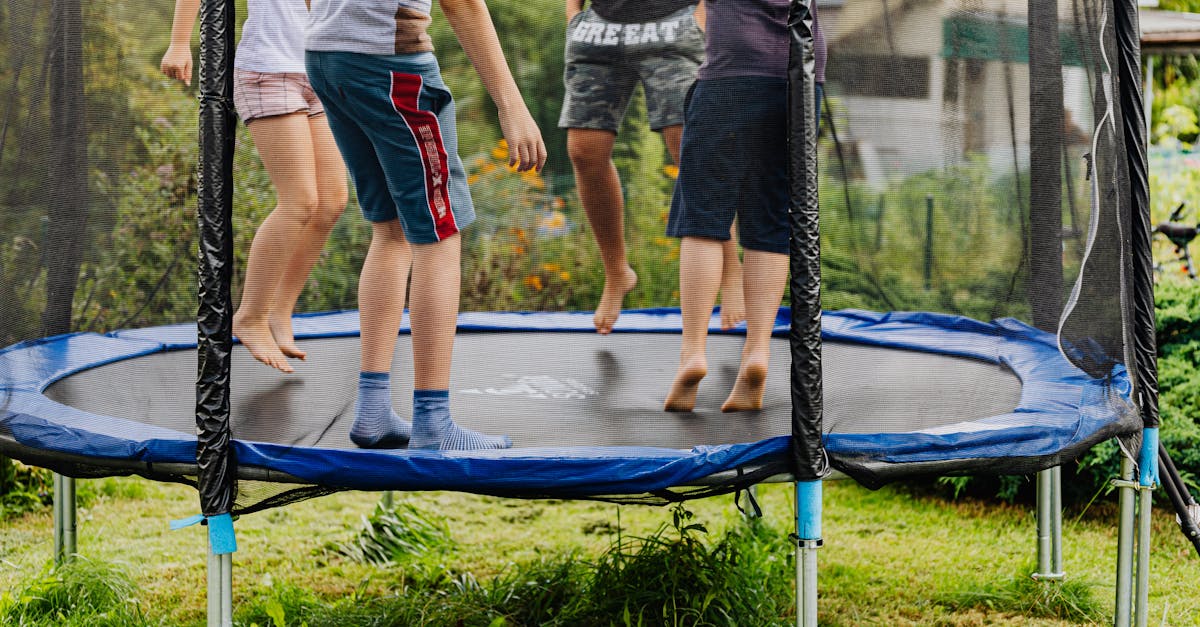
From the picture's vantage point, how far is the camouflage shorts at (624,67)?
2.22 metres

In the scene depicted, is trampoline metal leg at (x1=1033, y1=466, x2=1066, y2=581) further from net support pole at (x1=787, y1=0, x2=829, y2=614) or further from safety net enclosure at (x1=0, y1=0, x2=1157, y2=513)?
net support pole at (x1=787, y1=0, x2=829, y2=614)

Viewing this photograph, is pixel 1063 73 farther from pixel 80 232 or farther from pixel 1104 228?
pixel 80 232

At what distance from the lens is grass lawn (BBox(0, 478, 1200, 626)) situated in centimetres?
242

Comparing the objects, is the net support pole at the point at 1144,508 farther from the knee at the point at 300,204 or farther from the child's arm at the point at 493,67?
the knee at the point at 300,204

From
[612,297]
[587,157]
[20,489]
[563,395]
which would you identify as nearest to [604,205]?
[587,157]

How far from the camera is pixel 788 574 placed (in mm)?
2570

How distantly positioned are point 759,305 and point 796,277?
14.7 inches

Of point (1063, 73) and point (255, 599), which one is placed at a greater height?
point (1063, 73)

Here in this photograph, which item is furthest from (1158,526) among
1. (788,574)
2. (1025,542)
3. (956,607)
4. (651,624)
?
(651,624)

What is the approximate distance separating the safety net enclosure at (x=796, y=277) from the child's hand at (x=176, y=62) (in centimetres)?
2

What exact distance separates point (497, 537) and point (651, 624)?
993 mm

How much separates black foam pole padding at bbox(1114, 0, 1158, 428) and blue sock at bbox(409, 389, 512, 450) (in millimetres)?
1193

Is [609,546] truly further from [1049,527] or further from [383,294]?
[383,294]

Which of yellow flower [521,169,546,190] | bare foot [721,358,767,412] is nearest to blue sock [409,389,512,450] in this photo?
bare foot [721,358,767,412]
